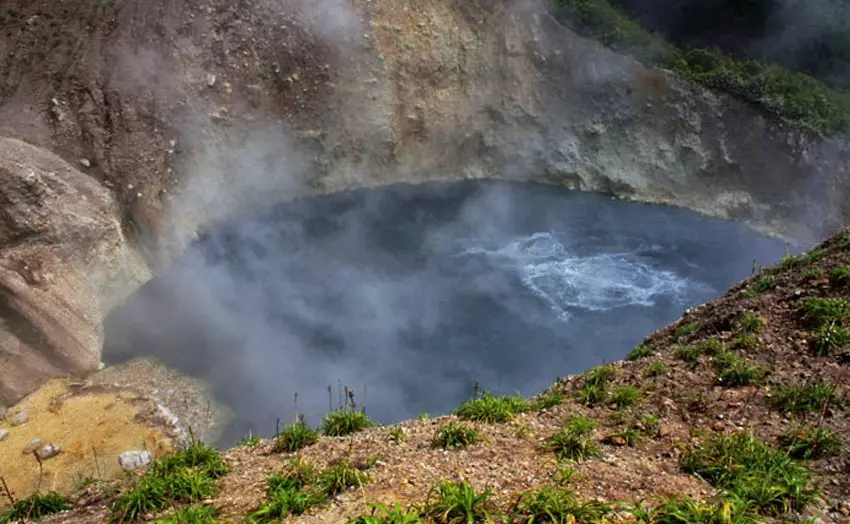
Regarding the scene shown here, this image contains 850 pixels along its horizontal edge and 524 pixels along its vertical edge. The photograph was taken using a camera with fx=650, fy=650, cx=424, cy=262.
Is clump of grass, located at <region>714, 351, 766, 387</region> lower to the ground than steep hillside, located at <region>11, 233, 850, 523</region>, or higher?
higher

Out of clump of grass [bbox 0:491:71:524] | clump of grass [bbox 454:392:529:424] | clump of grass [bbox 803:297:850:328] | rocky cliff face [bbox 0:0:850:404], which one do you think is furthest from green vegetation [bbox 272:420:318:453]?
rocky cliff face [bbox 0:0:850:404]

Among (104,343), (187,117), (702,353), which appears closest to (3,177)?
(104,343)

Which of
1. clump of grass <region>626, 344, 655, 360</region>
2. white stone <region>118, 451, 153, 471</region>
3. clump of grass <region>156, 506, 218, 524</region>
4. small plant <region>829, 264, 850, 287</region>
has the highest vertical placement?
small plant <region>829, 264, 850, 287</region>

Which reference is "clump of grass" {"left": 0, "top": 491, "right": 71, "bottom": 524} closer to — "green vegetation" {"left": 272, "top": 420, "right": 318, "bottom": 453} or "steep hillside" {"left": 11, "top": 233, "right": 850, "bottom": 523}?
"steep hillside" {"left": 11, "top": 233, "right": 850, "bottom": 523}

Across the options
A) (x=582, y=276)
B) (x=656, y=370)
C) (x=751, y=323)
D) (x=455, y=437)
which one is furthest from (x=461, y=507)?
(x=582, y=276)

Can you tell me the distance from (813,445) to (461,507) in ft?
13.5

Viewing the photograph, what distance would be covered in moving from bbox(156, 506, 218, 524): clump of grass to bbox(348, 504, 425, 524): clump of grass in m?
1.51

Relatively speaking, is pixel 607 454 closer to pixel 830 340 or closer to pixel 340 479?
pixel 340 479

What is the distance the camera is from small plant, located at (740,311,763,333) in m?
10.6

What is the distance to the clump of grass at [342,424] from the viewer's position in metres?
8.94

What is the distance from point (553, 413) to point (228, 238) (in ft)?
64.8

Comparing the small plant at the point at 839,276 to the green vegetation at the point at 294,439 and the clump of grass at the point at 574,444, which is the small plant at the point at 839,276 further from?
the green vegetation at the point at 294,439

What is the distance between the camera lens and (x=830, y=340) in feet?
31.5

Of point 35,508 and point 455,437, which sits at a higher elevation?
point 455,437
